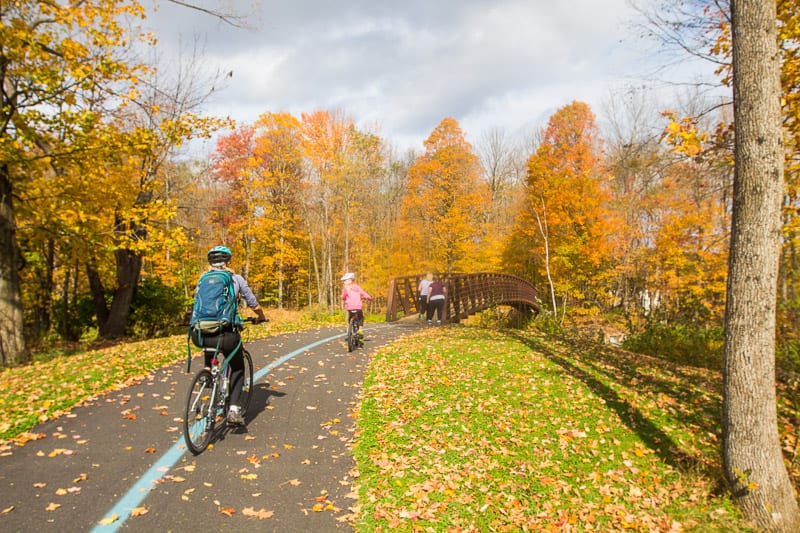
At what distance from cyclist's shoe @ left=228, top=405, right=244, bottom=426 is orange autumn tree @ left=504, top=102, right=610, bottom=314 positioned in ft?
60.9

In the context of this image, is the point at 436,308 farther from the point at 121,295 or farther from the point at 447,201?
the point at 447,201

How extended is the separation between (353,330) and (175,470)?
5.57m

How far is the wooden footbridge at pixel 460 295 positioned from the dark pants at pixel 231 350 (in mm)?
11147

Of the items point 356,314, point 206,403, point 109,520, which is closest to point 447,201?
point 356,314

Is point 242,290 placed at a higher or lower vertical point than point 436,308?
higher

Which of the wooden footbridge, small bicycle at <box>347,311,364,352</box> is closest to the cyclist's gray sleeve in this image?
small bicycle at <box>347,311,364,352</box>

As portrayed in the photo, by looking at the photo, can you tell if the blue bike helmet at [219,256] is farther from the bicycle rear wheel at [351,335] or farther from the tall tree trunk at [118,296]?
the tall tree trunk at [118,296]

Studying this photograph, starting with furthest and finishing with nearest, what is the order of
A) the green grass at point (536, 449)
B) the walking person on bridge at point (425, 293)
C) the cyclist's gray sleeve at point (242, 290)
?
the walking person on bridge at point (425, 293)
the cyclist's gray sleeve at point (242, 290)
the green grass at point (536, 449)

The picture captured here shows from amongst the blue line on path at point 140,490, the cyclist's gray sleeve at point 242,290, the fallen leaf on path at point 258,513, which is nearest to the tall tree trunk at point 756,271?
the fallen leaf on path at point 258,513

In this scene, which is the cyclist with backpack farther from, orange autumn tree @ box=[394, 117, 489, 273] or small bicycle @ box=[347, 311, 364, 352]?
orange autumn tree @ box=[394, 117, 489, 273]

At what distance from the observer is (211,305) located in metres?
4.32

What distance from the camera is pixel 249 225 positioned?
25.7m

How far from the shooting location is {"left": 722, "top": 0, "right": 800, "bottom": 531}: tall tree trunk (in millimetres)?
3750

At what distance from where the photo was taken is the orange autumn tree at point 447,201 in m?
26.5
